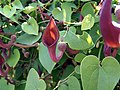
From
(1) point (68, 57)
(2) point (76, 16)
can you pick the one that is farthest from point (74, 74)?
(2) point (76, 16)

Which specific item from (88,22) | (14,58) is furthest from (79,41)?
(14,58)

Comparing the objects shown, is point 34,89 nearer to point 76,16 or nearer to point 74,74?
point 74,74

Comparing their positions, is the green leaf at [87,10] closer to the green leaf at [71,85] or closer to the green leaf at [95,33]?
the green leaf at [95,33]

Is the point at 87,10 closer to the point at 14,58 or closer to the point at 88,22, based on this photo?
the point at 88,22

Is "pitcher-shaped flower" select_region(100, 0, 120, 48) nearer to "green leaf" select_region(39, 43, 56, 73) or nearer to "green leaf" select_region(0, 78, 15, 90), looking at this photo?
"green leaf" select_region(39, 43, 56, 73)

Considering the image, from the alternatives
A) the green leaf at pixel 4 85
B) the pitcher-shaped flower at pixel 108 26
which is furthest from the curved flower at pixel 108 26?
the green leaf at pixel 4 85

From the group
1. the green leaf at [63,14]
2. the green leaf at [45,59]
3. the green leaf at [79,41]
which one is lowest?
the green leaf at [45,59]
